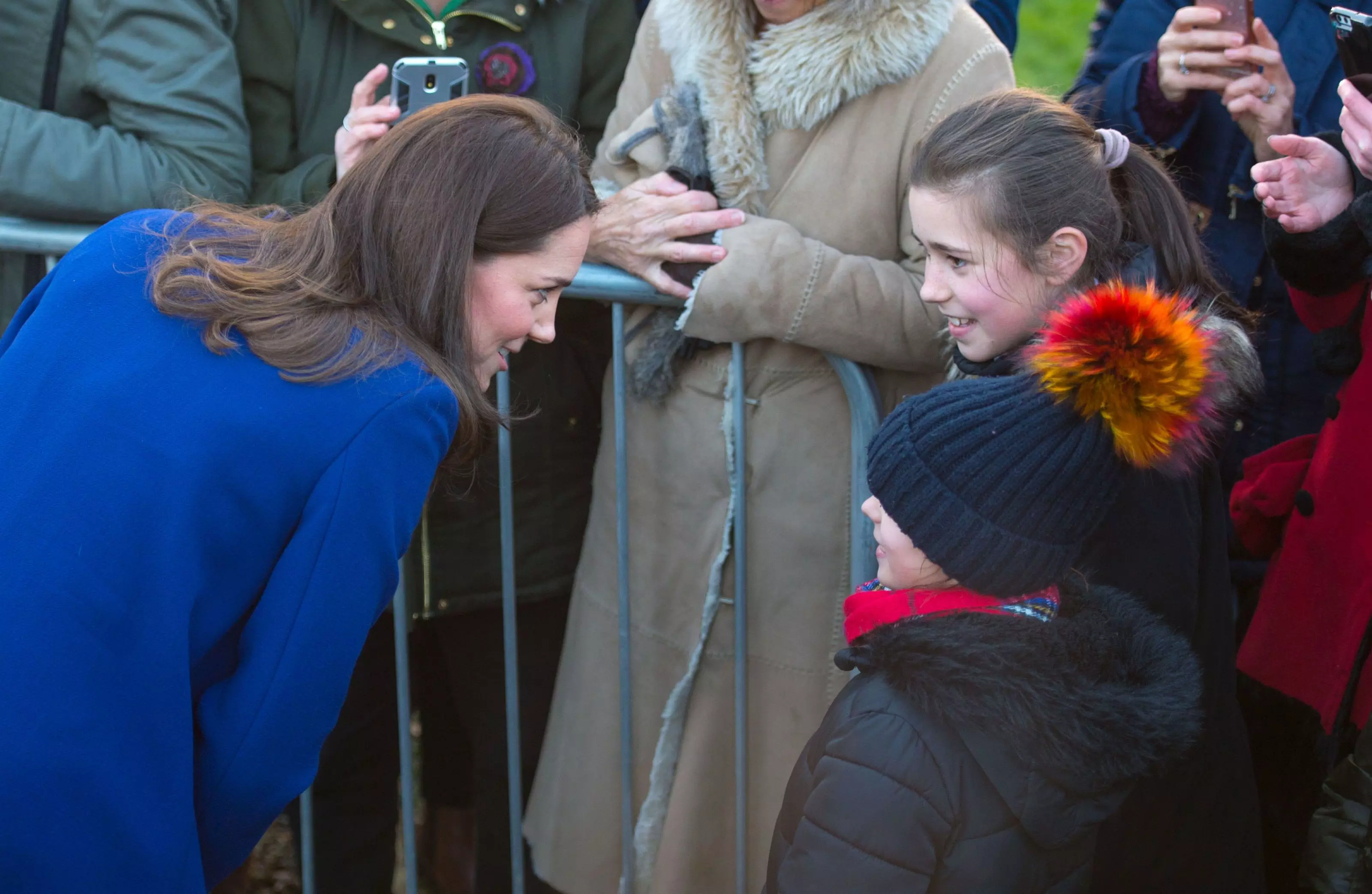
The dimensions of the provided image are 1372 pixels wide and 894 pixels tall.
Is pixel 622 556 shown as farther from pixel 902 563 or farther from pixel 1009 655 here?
pixel 1009 655

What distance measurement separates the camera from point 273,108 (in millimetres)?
2707

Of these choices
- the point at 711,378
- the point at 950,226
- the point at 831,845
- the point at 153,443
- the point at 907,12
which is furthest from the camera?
the point at 711,378

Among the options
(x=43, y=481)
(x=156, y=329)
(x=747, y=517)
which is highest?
(x=156, y=329)

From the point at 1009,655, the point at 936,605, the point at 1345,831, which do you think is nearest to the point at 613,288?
the point at 936,605

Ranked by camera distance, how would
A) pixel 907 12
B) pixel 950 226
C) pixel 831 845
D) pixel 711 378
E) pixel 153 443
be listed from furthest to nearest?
pixel 711 378
pixel 907 12
pixel 950 226
pixel 831 845
pixel 153 443

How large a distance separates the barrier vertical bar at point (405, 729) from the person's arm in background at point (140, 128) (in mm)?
854

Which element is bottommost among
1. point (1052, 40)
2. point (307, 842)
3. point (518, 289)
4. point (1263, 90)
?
point (307, 842)

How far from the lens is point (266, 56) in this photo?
2.66 metres

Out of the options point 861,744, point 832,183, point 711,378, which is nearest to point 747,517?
point 711,378

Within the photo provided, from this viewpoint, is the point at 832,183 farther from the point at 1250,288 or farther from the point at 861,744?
the point at 861,744

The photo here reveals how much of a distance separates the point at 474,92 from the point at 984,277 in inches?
49.6

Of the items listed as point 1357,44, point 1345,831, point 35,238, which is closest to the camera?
point 1345,831

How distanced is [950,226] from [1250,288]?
0.91 metres

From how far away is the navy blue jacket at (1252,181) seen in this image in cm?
255
